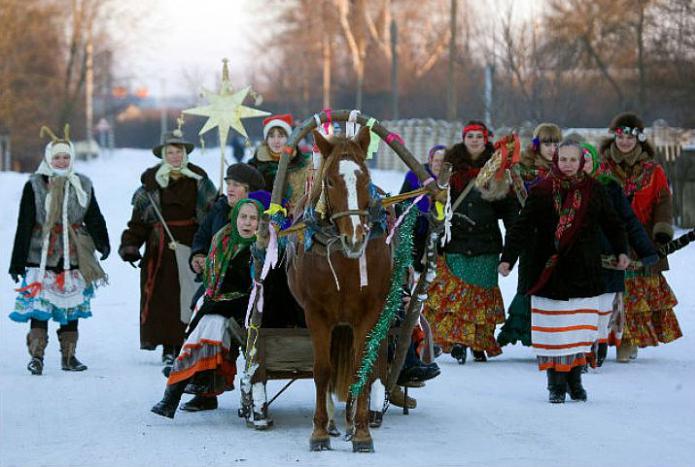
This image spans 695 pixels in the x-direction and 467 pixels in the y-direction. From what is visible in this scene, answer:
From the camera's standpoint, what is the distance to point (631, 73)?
1679 inches

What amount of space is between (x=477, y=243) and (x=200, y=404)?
3707 mm

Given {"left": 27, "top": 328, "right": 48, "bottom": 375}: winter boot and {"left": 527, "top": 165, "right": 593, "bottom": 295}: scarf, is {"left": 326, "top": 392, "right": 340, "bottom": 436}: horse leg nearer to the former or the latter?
{"left": 527, "top": 165, "right": 593, "bottom": 295}: scarf

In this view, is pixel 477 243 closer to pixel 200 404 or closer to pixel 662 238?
pixel 662 238

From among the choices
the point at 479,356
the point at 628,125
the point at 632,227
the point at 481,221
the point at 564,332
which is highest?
the point at 628,125

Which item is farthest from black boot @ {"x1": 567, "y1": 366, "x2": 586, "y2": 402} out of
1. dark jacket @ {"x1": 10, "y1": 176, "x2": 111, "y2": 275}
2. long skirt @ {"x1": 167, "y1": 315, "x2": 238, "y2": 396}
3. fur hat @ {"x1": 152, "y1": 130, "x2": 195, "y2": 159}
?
dark jacket @ {"x1": 10, "y1": 176, "x2": 111, "y2": 275}

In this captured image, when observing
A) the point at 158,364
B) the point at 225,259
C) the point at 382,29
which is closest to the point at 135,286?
the point at 158,364

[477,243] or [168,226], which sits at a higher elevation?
[168,226]

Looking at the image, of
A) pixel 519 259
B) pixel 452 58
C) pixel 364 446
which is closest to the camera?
pixel 364 446

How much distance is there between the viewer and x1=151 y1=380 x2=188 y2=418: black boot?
9.08 meters

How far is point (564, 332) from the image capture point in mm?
10070

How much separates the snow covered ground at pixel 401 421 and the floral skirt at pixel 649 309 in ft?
0.81

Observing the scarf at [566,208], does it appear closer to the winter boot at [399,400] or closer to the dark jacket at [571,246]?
the dark jacket at [571,246]

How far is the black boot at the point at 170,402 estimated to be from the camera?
9078mm

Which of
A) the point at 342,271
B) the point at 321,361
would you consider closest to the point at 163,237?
the point at 321,361
